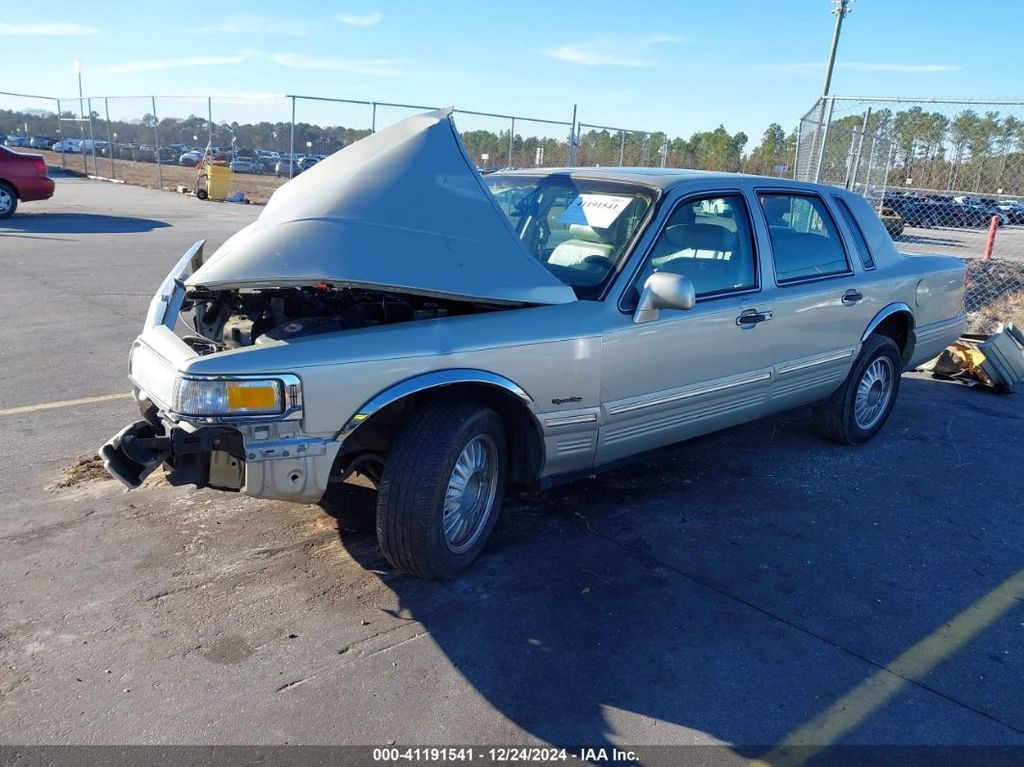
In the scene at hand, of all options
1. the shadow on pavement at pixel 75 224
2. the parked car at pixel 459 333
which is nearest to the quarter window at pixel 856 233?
the parked car at pixel 459 333

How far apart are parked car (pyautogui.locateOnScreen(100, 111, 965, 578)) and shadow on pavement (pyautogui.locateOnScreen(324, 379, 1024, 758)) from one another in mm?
357

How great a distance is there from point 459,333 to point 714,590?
5.16 ft

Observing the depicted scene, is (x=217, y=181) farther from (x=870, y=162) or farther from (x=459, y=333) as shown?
(x=459, y=333)

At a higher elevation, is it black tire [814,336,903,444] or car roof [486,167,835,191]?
car roof [486,167,835,191]

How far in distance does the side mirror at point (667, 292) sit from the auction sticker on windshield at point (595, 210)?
558 mm

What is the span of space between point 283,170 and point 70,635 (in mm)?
22837

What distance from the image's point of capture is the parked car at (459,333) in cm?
315

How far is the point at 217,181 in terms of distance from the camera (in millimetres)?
22125

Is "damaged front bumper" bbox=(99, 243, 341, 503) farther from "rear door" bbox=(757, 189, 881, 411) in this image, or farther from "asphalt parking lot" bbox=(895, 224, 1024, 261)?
"asphalt parking lot" bbox=(895, 224, 1024, 261)

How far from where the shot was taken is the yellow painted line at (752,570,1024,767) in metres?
2.75

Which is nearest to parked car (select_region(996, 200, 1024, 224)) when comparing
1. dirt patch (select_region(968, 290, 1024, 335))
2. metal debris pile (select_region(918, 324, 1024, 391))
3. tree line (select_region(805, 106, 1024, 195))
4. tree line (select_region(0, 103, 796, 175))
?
tree line (select_region(0, 103, 796, 175))

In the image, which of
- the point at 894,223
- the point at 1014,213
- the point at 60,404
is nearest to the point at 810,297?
the point at 60,404

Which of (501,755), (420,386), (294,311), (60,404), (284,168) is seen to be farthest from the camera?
(284,168)

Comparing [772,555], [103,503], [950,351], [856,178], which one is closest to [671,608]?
[772,555]
